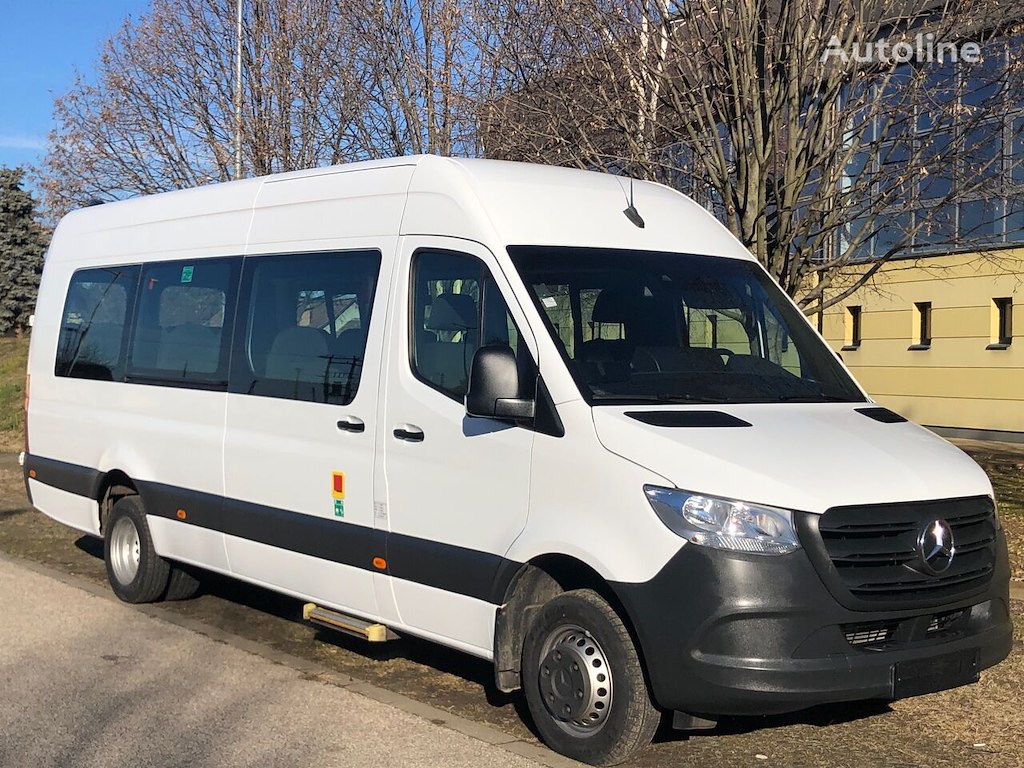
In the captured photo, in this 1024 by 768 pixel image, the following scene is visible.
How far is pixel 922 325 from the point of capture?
23.1 meters

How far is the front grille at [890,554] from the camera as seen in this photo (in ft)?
15.4

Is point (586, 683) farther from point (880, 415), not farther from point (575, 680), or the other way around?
point (880, 415)

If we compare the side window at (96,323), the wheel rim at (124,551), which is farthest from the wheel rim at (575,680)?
the side window at (96,323)

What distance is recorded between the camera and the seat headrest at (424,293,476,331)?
19.1ft

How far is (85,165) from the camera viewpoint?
883 inches

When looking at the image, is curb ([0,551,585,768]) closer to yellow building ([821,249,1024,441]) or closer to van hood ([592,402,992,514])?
van hood ([592,402,992,514])

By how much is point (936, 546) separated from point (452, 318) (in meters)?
2.37

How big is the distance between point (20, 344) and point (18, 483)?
26438 millimetres

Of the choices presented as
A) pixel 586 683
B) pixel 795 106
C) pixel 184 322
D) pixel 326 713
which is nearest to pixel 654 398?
pixel 586 683

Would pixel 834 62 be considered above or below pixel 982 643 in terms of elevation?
above

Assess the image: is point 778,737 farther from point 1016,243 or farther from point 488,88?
point 1016,243

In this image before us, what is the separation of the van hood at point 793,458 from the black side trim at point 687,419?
0.07 feet

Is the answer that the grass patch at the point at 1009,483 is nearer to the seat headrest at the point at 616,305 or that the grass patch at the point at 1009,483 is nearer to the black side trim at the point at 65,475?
the seat headrest at the point at 616,305

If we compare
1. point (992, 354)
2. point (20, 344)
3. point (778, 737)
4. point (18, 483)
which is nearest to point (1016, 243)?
point (992, 354)
